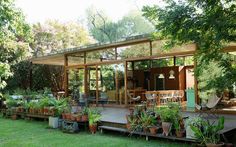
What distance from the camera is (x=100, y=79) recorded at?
14352 millimetres

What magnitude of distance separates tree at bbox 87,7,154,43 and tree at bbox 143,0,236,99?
28.4 meters

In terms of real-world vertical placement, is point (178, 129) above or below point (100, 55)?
below

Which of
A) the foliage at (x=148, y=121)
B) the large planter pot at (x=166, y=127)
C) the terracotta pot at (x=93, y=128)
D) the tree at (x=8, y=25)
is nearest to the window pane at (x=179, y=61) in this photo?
the terracotta pot at (x=93, y=128)

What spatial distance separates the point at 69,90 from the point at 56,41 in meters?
7.76

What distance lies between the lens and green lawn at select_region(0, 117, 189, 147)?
721 centimetres

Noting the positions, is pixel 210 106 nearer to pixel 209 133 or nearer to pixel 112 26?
pixel 209 133

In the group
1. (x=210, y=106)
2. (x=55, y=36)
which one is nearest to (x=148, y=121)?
(x=210, y=106)

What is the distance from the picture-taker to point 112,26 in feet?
113

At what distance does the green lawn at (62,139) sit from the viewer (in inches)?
284

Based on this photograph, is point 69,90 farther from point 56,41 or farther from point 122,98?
point 56,41

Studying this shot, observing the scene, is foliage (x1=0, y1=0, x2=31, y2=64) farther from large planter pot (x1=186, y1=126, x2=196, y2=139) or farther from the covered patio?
the covered patio

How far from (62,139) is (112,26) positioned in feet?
90.1

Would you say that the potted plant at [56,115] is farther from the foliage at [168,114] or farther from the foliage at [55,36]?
the foliage at [55,36]

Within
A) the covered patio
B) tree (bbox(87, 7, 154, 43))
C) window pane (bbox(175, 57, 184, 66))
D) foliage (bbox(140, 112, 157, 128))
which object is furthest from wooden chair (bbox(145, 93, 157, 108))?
tree (bbox(87, 7, 154, 43))
